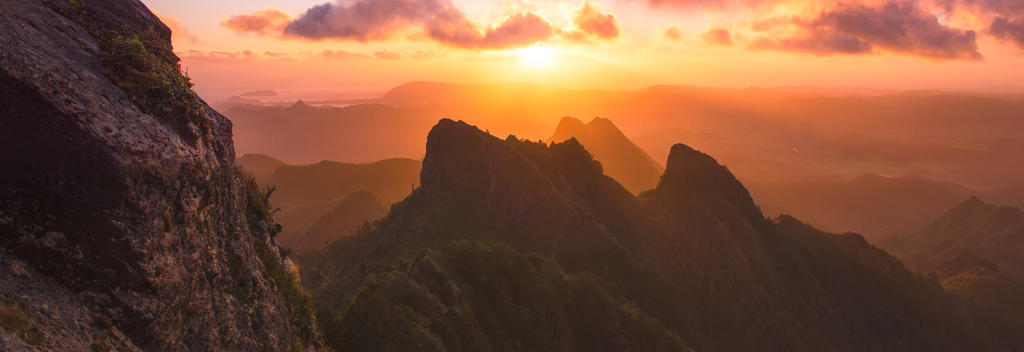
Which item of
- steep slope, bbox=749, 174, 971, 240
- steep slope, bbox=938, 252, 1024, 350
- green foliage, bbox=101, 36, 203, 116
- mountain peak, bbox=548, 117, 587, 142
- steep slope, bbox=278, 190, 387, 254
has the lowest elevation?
steep slope, bbox=278, 190, 387, 254

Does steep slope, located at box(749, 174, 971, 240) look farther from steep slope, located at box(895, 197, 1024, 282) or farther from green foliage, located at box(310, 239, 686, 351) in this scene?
green foliage, located at box(310, 239, 686, 351)

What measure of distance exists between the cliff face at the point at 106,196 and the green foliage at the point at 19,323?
3 centimetres

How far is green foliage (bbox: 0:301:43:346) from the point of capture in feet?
21.2

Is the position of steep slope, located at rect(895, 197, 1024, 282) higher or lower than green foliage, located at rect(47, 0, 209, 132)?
lower

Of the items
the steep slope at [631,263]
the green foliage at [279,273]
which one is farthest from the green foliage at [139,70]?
the steep slope at [631,263]

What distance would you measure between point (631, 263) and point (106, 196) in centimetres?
4743

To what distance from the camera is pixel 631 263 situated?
4981 cm

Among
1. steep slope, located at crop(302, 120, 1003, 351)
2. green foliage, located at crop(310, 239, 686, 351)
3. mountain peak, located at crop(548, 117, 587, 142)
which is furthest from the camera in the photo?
mountain peak, located at crop(548, 117, 587, 142)

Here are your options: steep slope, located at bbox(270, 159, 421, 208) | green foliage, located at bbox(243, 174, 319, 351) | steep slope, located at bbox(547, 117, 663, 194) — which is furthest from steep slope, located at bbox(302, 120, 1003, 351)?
steep slope, located at bbox(270, 159, 421, 208)

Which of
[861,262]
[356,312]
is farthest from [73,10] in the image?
[861,262]

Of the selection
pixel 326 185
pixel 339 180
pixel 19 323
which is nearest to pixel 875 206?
pixel 339 180

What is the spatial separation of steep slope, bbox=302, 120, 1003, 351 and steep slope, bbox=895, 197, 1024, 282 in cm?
5367

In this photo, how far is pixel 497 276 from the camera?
3516 centimetres

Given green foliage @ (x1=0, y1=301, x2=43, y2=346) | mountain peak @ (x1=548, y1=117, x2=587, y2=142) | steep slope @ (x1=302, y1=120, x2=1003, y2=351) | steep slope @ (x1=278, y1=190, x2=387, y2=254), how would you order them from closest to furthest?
green foliage @ (x1=0, y1=301, x2=43, y2=346)
steep slope @ (x1=302, y1=120, x2=1003, y2=351)
steep slope @ (x1=278, y1=190, x2=387, y2=254)
mountain peak @ (x1=548, y1=117, x2=587, y2=142)
